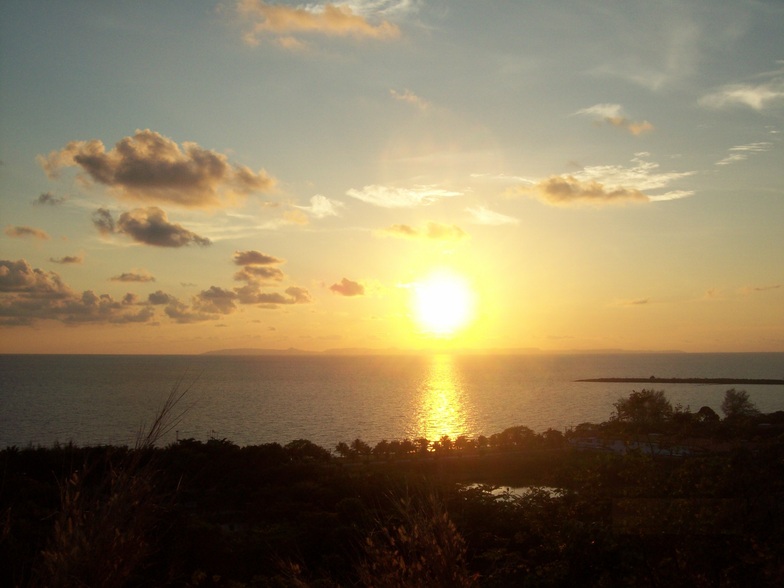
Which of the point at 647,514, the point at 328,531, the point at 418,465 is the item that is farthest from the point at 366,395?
the point at 647,514

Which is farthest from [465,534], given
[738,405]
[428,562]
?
[738,405]

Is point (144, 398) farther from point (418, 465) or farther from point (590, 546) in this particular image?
point (590, 546)

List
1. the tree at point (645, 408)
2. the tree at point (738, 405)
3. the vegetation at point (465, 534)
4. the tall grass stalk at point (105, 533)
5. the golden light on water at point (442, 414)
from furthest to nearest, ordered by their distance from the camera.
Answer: the golden light on water at point (442, 414)
the tree at point (738, 405)
the tree at point (645, 408)
the vegetation at point (465, 534)
the tall grass stalk at point (105, 533)

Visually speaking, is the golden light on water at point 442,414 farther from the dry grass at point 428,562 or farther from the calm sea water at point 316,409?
the dry grass at point 428,562

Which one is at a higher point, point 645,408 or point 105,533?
point 105,533

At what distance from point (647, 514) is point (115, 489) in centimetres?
553

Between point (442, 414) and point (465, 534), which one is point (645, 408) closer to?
point (442, 414)

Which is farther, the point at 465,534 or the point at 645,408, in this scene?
the point at 645,408

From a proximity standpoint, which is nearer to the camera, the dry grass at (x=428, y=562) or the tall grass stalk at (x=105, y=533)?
the tall grass stalk at (x=105, y=533)

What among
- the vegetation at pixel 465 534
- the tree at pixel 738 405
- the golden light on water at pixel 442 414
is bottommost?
the golden light on water at pixel 442 414

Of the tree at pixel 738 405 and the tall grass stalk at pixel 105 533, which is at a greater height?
the tall grass stalk at pixel 105 533

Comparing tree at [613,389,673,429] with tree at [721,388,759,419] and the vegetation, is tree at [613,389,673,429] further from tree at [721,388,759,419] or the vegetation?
the vegetation

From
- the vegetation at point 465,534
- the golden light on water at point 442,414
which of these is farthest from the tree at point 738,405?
the vegetation at point 465,534

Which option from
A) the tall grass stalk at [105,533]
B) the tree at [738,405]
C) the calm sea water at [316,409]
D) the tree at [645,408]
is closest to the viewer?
the tall grass stalk at [105,533]
